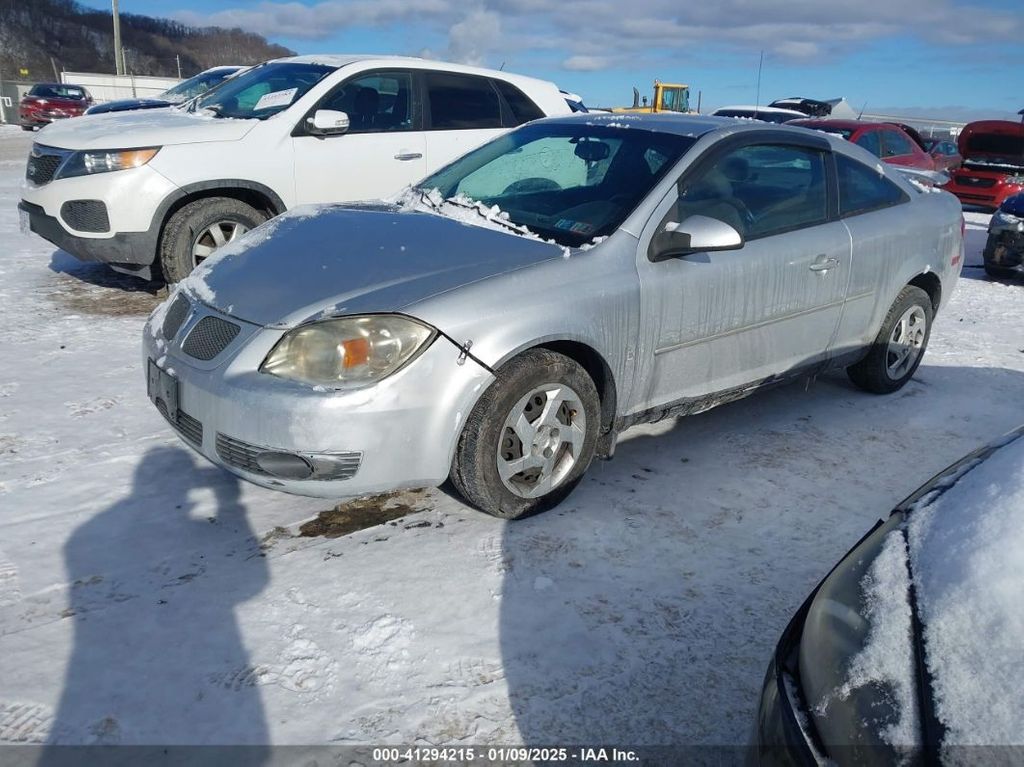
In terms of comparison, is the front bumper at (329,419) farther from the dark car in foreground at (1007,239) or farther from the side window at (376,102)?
the dark car in foreground at (1007,239)

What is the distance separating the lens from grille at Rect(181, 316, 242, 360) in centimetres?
297

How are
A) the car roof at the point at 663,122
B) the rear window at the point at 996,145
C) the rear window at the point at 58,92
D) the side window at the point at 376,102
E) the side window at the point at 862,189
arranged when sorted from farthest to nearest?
1. the rear window at the point at 58,92
2. the rear window at the point at 996,145
3. the side window at the point at 376,102
4. the side window at the point at 862,189
5. the car roof at the point at 663,122

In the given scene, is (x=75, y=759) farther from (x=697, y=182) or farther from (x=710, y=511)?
(x=697, y=182)

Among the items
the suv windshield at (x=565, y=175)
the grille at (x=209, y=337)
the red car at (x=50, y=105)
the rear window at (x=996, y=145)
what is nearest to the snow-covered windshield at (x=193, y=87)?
the suv windshield at (x=565, y=175)

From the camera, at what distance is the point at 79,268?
7.03 meters

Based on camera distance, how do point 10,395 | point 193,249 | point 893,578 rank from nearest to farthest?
point 893,578
point 10,395
point 193,249

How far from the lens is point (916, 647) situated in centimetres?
151

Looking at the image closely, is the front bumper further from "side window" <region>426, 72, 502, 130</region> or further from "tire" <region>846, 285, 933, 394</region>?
"side window" <region>426, 72, 502, 130</region>

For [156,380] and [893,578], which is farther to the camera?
[156,380]

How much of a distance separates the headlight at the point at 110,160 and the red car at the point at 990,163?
47.9 feet

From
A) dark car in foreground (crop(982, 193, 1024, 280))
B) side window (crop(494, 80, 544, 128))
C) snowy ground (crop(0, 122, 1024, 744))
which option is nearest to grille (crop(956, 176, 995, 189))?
dark car in foreground (crop(982, 193, 1024, 280))

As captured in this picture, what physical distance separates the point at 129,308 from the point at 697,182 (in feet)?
14.0

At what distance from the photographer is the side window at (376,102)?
6277mm

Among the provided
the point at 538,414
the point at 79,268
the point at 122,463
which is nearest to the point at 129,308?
the point at 79,268
